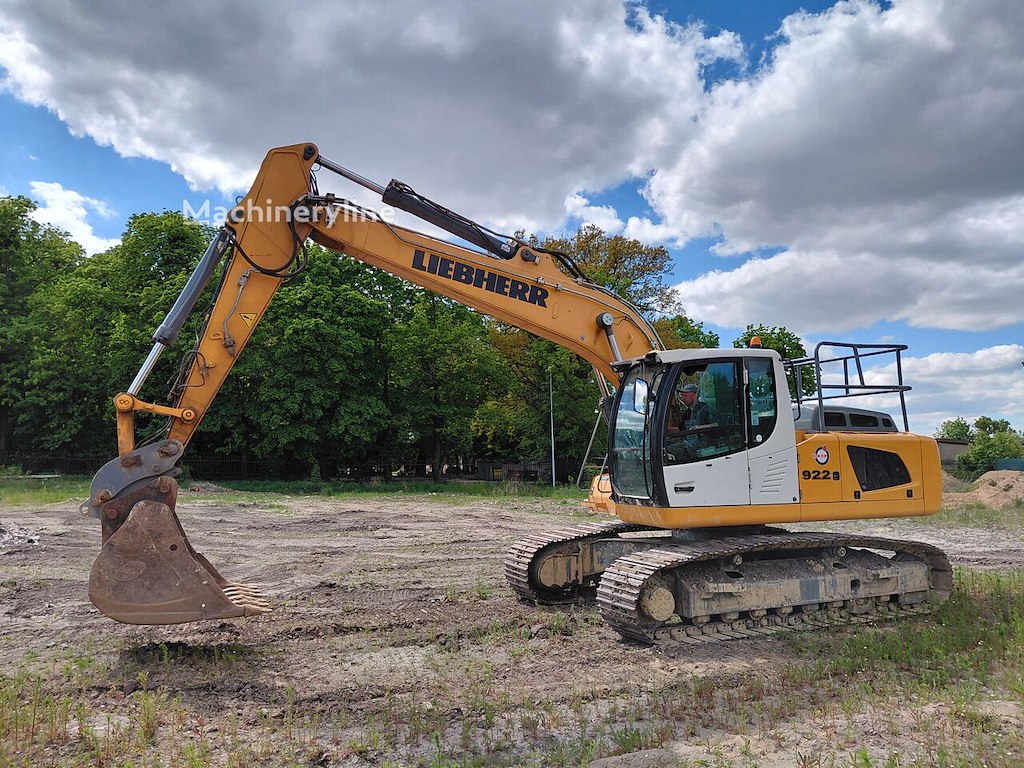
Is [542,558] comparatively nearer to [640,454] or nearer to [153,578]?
[640,454]

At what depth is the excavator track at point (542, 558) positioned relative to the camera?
8.88m

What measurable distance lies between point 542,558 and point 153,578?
4.24 m

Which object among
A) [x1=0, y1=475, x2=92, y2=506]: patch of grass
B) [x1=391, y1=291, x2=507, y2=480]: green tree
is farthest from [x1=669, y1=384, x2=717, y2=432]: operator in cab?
[x1=391, y1=291, x2=507, y2=480]: green tree

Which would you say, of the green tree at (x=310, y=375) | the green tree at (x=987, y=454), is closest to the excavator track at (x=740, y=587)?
the green tree at (x=310, y=375)

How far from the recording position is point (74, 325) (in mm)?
32500

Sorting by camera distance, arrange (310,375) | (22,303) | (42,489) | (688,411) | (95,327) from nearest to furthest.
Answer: (688,411)
(42,489)
(310,375)
(95,327)
(22,303)

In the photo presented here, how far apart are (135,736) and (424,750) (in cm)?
195

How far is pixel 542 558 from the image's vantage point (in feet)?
29.2

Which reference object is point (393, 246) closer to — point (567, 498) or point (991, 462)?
point (567, 498)

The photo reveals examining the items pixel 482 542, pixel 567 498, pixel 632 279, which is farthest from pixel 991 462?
pixel 482 542

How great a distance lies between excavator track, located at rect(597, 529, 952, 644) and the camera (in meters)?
7.20

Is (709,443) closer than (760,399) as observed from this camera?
Yes

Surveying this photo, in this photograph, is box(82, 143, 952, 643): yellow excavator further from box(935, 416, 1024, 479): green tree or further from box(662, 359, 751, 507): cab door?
box(935, 416, 1024, 479): green tree

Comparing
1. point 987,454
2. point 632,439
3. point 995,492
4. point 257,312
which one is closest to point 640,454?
point 632,439
